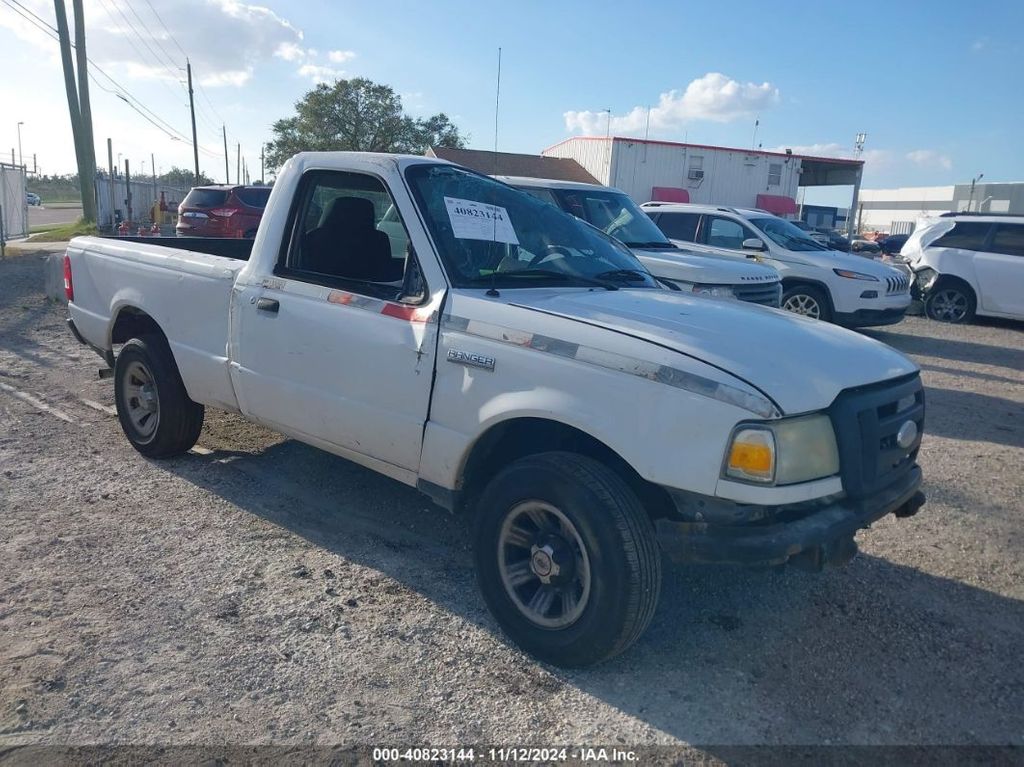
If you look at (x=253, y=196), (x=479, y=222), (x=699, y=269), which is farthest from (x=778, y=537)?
(x=253, y=196)

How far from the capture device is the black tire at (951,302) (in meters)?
14.2

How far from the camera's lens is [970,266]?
1399cm

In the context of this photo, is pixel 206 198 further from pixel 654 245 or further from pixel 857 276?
pixel 857 276

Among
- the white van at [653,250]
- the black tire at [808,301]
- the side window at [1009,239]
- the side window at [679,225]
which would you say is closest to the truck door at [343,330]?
the white van at [653,250]

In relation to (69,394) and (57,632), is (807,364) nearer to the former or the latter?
(57,632)

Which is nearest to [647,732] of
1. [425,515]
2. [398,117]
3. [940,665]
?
[940,665]

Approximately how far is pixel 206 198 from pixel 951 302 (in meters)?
15.9

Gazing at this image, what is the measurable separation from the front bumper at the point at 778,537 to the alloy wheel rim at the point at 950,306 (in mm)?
13111

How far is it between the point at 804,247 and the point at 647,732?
10453 millimetres

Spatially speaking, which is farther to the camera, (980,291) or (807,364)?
(980,291)

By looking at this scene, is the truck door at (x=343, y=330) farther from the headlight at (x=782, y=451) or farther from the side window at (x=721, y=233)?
the side window at (x=721, y=233)

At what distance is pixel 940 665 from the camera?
3383 millimetres

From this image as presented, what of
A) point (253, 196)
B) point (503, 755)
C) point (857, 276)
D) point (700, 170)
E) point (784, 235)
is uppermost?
point (700, 170)

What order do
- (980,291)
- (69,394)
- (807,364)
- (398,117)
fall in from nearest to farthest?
(807,364)
(69,394)
(980,291)
(398,117)
